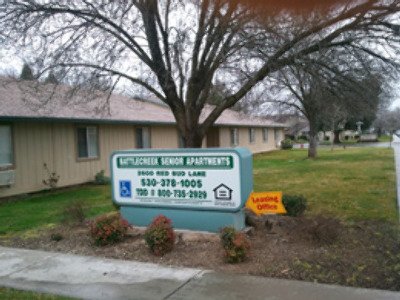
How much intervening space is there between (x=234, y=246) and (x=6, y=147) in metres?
10.9

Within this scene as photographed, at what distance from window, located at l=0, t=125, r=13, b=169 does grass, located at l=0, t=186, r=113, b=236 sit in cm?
130

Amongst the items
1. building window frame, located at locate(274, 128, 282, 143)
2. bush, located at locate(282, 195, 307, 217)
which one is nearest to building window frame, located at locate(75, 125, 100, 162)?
bush, located at locate(282, 195, 307, 217)

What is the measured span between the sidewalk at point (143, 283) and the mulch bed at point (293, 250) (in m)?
0.27

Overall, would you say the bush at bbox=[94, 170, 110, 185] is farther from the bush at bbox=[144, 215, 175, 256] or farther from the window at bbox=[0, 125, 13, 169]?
the bush at bbox=[144, 215, 175, 256]

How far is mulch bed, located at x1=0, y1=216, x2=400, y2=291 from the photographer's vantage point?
5832 mm

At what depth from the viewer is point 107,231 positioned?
7.64 metres

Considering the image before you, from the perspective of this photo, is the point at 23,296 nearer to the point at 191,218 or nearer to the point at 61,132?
the point at 191,218

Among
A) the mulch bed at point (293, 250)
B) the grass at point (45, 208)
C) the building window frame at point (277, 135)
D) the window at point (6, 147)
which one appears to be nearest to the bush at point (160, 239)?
the mulch bed at point (293, 250)

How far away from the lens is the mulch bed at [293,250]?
5832 mm

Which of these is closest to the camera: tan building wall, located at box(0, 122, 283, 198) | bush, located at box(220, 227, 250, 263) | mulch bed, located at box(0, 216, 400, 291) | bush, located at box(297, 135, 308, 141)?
mulch bed, located at box(0, 216, 400, 291)

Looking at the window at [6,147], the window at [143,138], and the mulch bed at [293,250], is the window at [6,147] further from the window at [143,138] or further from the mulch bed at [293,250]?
the window at [143,138]

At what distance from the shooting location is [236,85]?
38.5 feet

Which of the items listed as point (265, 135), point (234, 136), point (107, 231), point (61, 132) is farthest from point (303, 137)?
point (107, 231)

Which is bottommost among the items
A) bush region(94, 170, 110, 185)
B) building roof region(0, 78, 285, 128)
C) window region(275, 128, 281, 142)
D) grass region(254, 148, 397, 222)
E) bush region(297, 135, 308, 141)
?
grass region(254, 148, 397, 222)
